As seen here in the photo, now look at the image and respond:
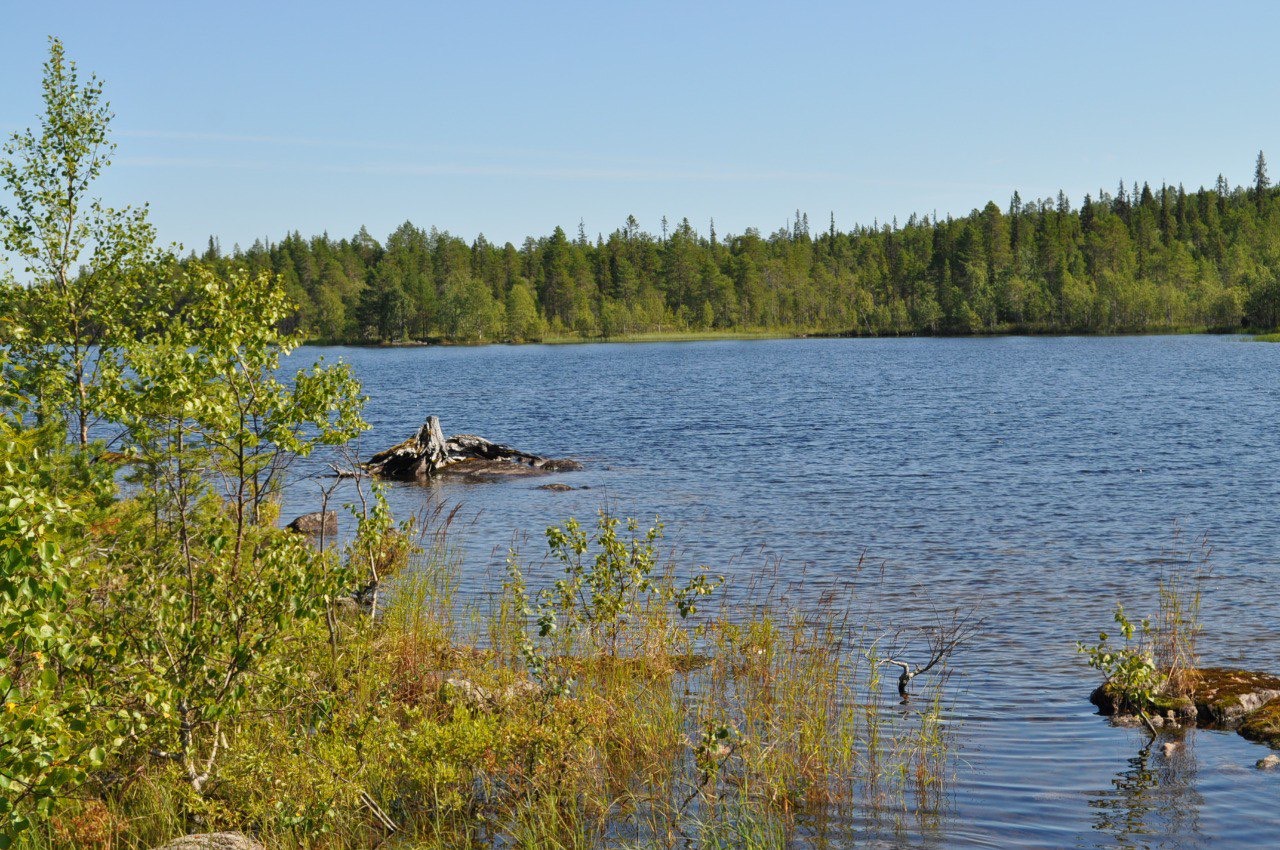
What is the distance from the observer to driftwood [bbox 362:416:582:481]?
36.9 metres

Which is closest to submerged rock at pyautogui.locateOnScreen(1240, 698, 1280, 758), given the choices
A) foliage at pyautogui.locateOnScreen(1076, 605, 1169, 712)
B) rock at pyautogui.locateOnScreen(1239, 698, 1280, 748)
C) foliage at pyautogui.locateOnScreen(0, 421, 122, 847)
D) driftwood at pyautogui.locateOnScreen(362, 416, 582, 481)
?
rock at pyautogui.locateOnScreen(1239, 698, 1280, 748)

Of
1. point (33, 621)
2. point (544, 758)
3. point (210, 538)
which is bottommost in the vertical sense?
point (544, 758)

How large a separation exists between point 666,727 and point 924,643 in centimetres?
635

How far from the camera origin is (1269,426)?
4756cm

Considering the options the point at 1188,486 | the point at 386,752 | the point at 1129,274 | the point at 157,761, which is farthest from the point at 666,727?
the point at 1129,274

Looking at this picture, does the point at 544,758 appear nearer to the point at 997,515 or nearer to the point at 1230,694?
the point at 1230,694

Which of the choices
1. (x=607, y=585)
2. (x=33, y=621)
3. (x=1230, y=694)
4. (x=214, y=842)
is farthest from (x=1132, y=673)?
(x=33, y=621)

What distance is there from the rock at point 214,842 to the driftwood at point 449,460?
28019 mm

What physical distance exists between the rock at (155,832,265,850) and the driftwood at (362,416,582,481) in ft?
91.9

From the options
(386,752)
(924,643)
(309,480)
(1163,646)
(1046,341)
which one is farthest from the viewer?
(1046,341)

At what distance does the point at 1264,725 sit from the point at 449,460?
28581 mm

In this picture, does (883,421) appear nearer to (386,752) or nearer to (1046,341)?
(386,752)

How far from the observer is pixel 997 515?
27.6 m

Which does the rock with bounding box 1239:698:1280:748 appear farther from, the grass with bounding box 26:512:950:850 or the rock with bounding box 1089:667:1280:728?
the grass with bounding box 26:512:950:850
